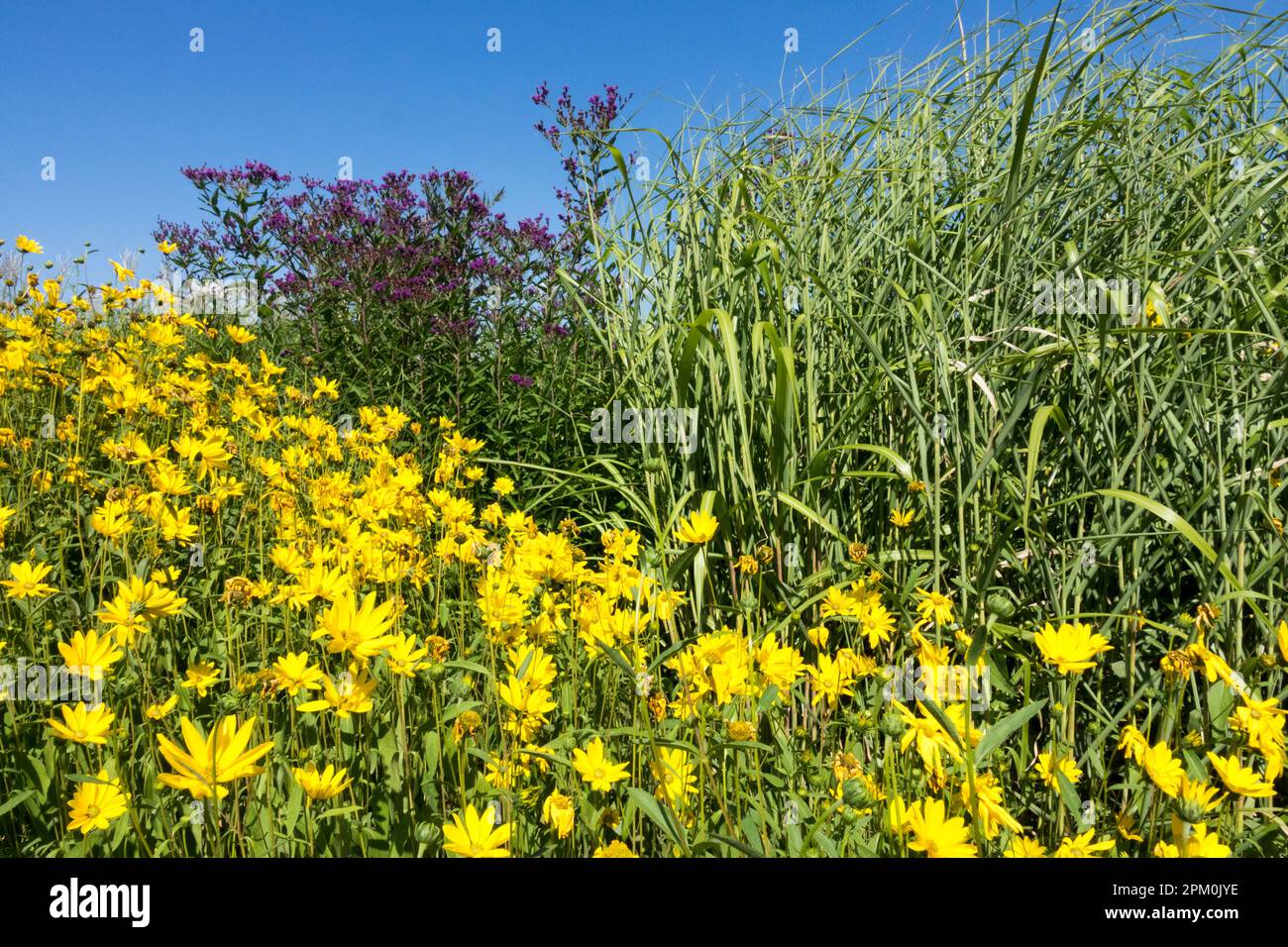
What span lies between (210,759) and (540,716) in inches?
21.1

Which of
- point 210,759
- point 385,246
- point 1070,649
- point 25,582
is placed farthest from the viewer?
point 385,246

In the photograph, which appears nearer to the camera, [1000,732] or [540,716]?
[1000,732]

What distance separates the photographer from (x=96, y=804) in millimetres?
1143

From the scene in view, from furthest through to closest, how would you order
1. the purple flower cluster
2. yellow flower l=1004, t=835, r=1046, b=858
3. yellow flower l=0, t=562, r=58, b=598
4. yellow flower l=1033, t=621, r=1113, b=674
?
the purple flower cluster
yellow flower l=0, t=562, r=58, b=598
yellow flower l=1033, t=621, r=1113, b=674
yellow flower l=1004, t=835, r=1046, b=858

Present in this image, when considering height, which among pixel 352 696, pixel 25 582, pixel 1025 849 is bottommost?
pixel 1025 849

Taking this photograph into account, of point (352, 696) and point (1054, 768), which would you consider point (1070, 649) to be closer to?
point (1054, 768)

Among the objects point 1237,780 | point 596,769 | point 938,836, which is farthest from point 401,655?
point 1237,780

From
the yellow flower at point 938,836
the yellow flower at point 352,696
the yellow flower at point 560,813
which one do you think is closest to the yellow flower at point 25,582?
the yellow flower at point 352,696

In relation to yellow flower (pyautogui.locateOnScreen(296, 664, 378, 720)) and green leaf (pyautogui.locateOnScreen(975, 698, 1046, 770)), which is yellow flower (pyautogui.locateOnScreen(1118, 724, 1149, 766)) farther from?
yellow flower (pyautogui.locateOnScreen(296, 664, 378, 720))

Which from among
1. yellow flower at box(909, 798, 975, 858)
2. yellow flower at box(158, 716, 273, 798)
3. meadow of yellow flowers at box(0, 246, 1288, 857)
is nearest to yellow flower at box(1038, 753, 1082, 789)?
meadow of yellow flowers at box(0, 246, 1288, 857)

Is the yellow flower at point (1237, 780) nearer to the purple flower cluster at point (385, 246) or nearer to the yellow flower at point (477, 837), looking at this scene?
the yellow flower at point (477, 837)

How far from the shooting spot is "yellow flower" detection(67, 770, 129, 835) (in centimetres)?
111

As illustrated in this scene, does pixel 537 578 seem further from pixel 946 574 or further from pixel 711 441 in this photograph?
pixel 946 574

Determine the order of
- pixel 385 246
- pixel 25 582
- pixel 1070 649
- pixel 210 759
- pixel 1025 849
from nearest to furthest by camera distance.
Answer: pixel 210 759, pixel 1025 849, pixel 1070 649, pixel 25 582, pixel 385 246
